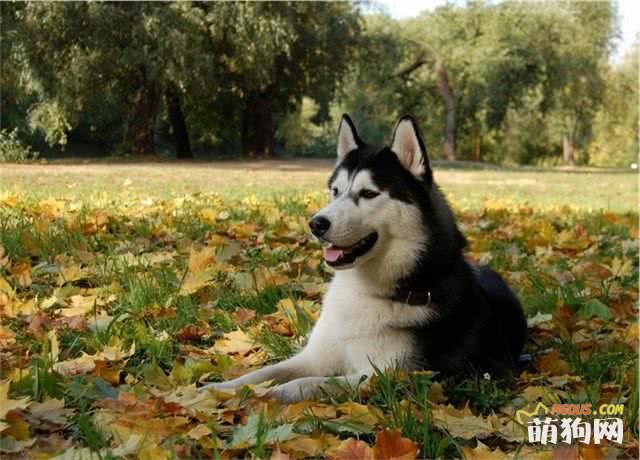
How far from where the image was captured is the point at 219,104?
1133 inches

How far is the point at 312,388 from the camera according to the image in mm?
2643

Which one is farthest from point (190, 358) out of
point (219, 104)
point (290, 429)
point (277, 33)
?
point (219, 104)

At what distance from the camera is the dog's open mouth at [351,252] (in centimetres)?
300

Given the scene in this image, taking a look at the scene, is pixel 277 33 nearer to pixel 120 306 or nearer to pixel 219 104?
pixel 219 104

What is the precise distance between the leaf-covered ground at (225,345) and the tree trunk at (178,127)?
18.9 metres

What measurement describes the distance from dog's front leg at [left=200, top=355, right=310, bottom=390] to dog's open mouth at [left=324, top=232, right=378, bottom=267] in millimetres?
461

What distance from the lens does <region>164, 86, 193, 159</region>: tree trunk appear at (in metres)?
24.8

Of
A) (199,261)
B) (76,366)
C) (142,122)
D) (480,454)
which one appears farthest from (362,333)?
(142,122)

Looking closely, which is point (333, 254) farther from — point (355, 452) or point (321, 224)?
point (355, 452)

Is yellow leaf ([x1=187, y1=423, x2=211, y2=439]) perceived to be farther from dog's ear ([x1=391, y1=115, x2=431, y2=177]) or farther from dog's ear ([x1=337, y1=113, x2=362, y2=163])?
dog's ear ([x1=337, y1=113, x2=362, y2=163])

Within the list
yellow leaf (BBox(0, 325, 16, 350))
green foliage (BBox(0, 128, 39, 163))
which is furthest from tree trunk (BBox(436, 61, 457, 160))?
yellow leaf (BBox(0, 325, 16, 350))

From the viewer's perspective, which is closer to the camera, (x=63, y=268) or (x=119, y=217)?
(x=63, y=268)

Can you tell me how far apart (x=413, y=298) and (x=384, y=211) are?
1.37ft

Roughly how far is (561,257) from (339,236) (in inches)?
131
